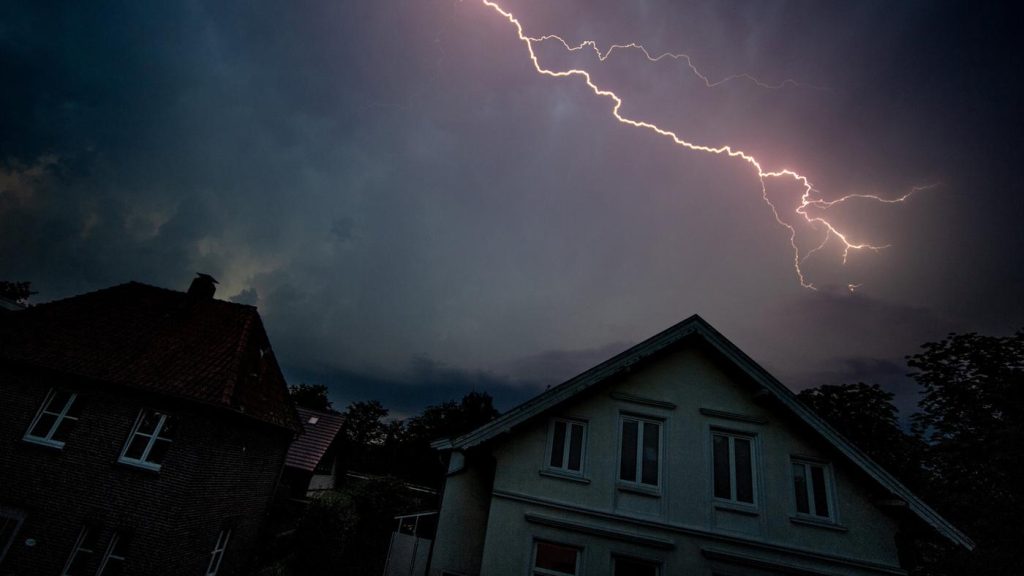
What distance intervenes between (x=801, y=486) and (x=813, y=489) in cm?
28

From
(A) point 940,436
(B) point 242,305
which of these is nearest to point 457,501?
(B) point 242,305

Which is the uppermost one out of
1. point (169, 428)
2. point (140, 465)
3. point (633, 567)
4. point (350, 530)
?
point (169, 428)

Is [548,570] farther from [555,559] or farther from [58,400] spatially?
[58,400]

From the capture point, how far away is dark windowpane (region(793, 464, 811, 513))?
31.4ft

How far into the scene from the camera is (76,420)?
1277 cm

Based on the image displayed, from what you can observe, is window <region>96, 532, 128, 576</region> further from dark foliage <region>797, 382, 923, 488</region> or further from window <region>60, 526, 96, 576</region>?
dark foliage <region>797, 382, 923, 488</region>

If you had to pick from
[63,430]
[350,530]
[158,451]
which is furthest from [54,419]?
[350,530]

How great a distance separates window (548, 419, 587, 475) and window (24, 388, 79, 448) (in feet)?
52.1

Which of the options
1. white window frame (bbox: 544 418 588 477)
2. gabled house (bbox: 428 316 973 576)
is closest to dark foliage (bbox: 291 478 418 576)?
gabled house (bbox: 428 316 973 576)

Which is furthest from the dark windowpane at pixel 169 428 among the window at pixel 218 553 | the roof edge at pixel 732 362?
the roof edge at pixel 732 362

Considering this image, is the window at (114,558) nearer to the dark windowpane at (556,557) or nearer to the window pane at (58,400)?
the window pane at (58,400)

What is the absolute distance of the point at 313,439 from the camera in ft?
86.5

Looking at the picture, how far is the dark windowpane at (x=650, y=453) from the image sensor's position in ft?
32.3

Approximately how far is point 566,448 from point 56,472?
16082 millimetres
